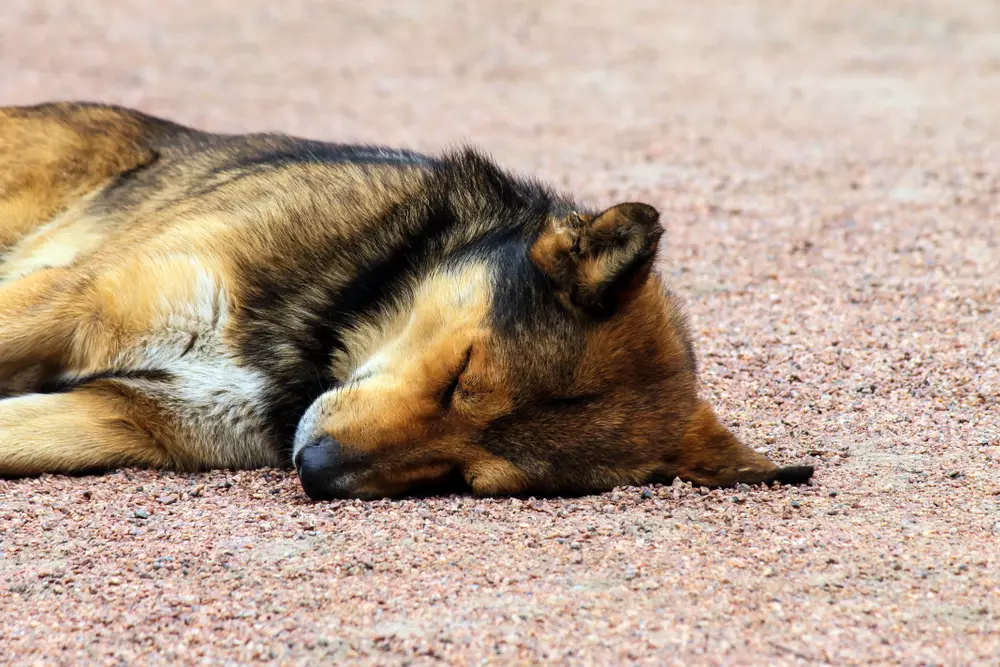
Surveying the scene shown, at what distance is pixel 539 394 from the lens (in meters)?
3.80

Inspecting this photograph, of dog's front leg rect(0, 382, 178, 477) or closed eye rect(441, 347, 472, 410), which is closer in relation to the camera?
closed eye rect(441, 347, 472, 410)

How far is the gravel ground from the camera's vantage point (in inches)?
122

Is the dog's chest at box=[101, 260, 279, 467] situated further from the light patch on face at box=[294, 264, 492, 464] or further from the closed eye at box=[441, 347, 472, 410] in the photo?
the closed eye at box=[441, 347, 472, 410]

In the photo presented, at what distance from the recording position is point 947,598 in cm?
328

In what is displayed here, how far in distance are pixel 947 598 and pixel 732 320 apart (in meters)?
3.20

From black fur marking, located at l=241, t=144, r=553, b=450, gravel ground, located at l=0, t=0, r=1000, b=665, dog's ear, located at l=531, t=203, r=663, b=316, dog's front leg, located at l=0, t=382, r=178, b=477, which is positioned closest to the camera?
gravel ground, located at l=0, t=0, r=1000, b=665

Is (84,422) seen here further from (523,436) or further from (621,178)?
(621,178)

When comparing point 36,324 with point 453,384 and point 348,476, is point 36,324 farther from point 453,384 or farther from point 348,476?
point 453,384

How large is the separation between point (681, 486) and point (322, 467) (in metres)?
1.19

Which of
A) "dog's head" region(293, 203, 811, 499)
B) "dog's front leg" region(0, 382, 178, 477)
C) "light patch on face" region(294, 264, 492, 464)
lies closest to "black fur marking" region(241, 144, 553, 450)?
"light patch on face" region(294, 264, 492, 464)

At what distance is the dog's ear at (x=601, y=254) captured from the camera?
3754 mm

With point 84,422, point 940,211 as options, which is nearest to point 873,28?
point 940,211

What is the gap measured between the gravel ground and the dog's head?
105mm

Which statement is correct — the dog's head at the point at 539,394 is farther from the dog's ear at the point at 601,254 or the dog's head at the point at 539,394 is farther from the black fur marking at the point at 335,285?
the black fur marking at the point at 335,285
